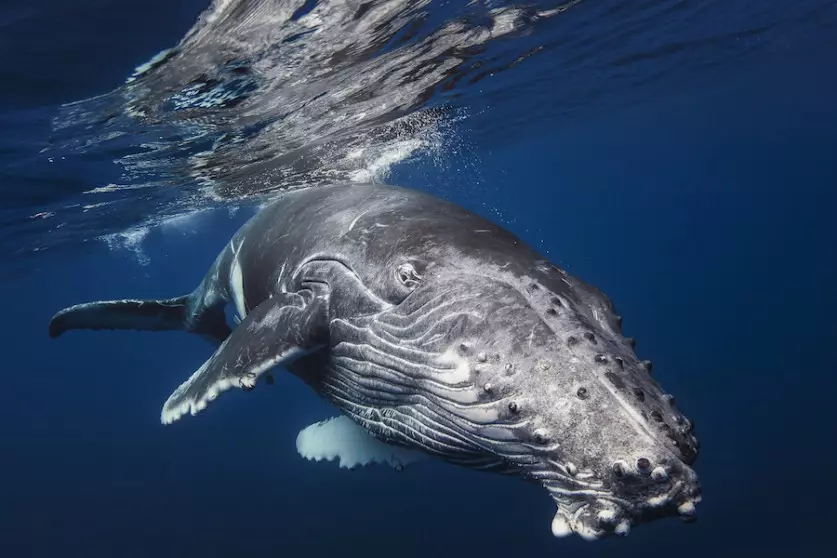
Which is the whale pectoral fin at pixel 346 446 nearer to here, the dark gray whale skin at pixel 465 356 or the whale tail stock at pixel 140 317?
the dark gray whale skin at pixel 465 356

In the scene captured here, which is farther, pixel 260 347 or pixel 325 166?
pixel 325 166

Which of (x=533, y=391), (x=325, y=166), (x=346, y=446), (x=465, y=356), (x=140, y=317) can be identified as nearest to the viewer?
(x=533, y=391)

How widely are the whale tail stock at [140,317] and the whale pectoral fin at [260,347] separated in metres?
4.09

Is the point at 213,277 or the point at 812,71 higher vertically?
the point at 213,277

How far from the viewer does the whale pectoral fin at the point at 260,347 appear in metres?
4.55

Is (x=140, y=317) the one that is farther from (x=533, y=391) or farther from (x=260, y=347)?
(x=533, y=391)

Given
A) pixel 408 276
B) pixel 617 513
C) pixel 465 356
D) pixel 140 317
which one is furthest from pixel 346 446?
pixel 140 317

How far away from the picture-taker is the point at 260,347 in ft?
15.3

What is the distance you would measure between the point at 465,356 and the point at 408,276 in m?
0.99

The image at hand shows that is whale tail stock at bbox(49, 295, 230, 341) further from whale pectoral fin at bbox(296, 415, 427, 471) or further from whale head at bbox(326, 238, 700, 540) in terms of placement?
whale head at bbox(326, 238, 700, 540)

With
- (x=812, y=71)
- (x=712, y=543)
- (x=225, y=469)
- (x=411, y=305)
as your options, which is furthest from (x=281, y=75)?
(x=812, y=71)

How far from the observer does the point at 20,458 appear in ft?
125

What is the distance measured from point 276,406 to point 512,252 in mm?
32894

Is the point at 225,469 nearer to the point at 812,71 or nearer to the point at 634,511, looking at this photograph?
the point at 634,511
